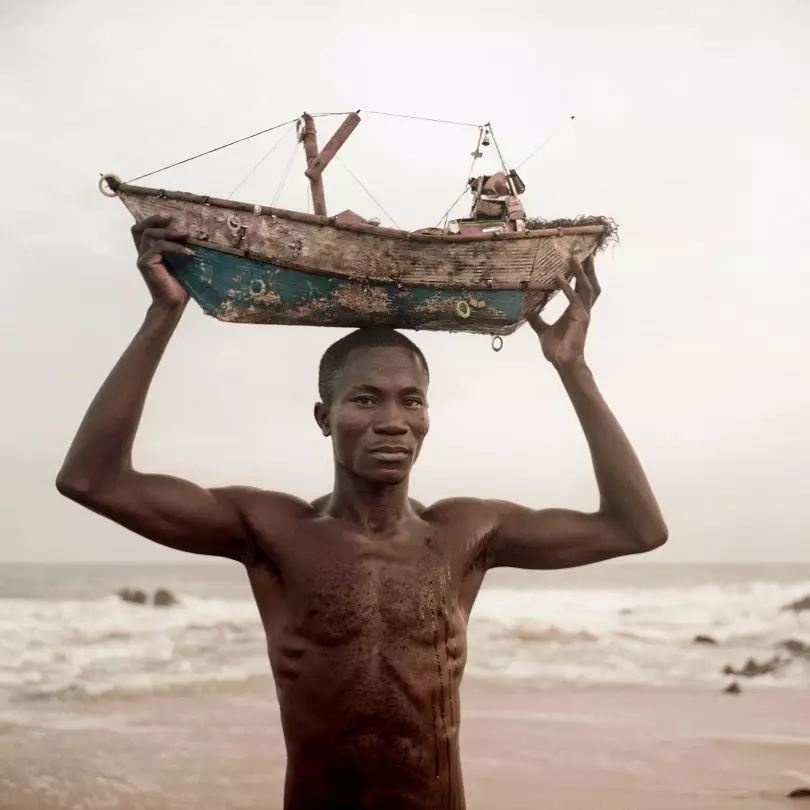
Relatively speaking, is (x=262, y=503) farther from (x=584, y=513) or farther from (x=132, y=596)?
(x=132, y=596)

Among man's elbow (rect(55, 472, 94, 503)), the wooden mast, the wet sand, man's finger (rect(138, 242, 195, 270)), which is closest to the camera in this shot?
Answer: man's elbow (rect(55, 472, 94, 503))

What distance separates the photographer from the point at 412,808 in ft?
7.68

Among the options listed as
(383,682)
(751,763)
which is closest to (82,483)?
(383,682)

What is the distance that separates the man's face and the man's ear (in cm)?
8

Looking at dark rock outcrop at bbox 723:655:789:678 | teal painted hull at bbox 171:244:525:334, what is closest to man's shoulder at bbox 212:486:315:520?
teal painted hull at bbox 171:244:525:334

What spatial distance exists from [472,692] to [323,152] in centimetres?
517

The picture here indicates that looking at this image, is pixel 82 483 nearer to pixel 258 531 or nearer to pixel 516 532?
pixel 258 531

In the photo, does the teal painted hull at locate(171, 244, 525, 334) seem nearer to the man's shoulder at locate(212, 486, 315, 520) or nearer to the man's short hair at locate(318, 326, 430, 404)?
the man's short hair at locate(318, 326, 430, 404)

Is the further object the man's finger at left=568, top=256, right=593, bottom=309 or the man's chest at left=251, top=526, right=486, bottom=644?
the man's finger at left=568, top=256, right=593, bottom=309

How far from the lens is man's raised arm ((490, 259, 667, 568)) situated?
2615 millimetres

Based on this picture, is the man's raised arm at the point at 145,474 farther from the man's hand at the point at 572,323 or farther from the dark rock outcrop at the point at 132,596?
the dark rock outcrop at the point at 132,596

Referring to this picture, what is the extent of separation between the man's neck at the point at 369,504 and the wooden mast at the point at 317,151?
815 millimetres

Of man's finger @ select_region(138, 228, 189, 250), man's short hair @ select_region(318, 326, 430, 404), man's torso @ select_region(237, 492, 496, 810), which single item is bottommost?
man's torso @ select_region(237, 492, 496, 810)

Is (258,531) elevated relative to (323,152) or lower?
lower
